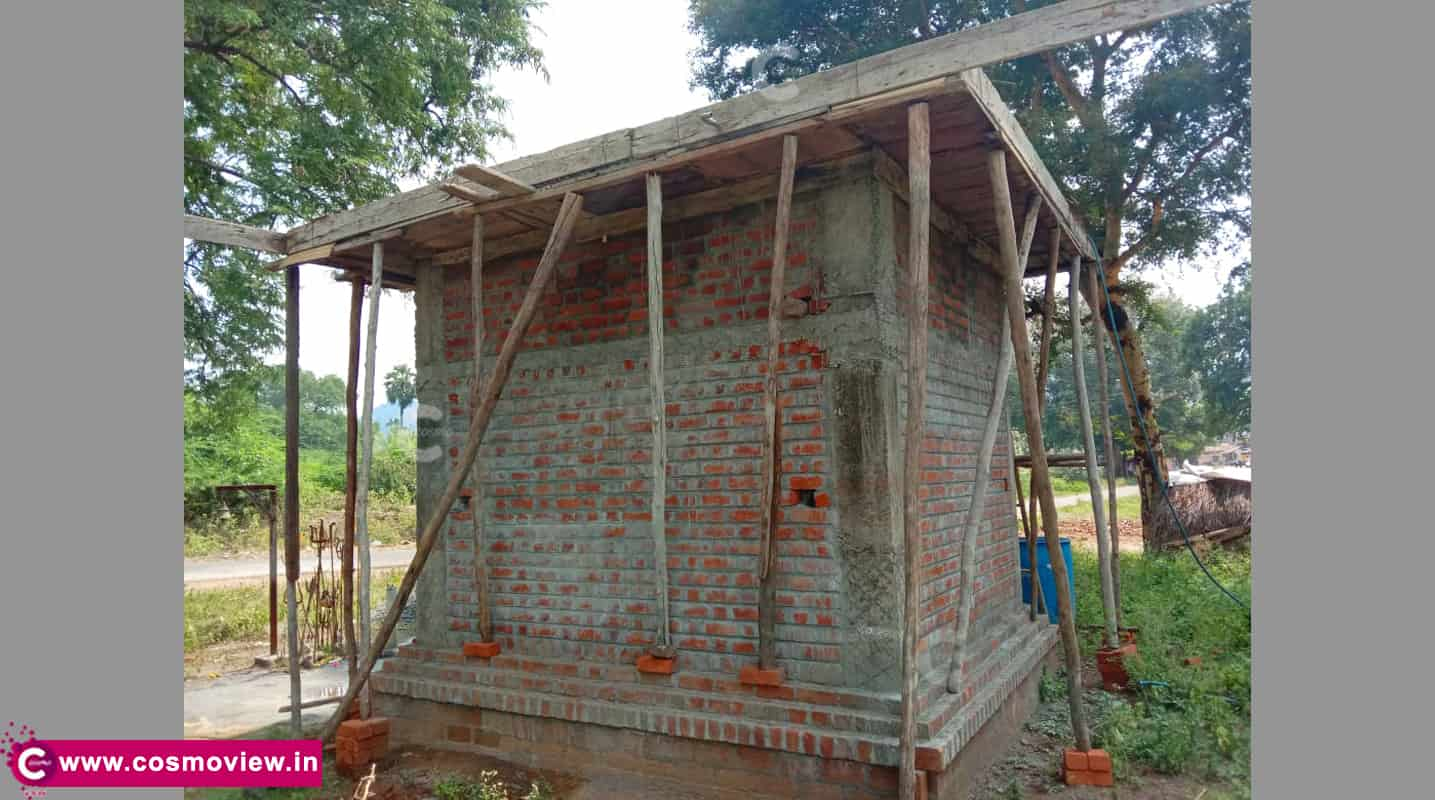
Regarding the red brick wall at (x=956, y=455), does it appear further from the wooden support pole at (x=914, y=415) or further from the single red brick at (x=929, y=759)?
the wooden support pole at (x=914, y=415)

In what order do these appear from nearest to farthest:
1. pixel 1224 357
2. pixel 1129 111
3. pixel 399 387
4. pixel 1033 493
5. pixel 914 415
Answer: pixel 914 415 < pixel 1033 493 < pixel 1129 111 < pixel 1224 357 < pixel 399 387

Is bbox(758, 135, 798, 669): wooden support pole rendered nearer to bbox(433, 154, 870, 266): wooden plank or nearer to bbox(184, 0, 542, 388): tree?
bbox(433, 154, 870, 266): wooden plank

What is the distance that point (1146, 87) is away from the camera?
383 inches

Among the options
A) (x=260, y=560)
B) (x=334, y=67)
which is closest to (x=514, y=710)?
(x=334, y=67)

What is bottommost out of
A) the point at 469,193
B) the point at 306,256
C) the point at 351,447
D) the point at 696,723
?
the point at 696,723

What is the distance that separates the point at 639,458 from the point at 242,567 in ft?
50.6

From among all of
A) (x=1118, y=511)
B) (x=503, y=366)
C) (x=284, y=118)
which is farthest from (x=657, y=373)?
(x=1118, y=511)

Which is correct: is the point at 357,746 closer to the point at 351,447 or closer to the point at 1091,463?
the point at 351,447

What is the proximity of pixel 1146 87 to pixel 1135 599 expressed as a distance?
6009 millimetres

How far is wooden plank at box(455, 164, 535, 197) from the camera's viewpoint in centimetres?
443

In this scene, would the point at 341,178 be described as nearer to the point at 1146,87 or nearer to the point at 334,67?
the point at 334,67

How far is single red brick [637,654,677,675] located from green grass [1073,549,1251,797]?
2.61 metres

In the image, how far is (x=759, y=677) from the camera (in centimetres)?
424

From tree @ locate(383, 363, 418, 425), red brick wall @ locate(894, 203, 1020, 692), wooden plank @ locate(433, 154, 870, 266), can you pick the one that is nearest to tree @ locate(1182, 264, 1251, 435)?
red brick wall @ locate(894, 203, 1020, 692)
